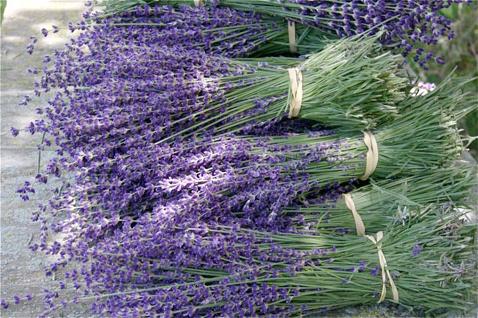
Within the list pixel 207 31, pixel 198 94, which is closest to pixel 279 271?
pixel 198 94

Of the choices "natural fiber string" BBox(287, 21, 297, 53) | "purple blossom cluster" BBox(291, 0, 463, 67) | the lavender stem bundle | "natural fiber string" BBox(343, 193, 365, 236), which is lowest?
"natural fiber string" BBox(343, 193, 365, 236)

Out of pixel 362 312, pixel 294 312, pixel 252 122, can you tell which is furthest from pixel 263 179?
pixel 362 312

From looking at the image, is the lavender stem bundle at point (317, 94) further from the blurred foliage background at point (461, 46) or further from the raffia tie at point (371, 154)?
the blurred foliage background at point (461, 46)

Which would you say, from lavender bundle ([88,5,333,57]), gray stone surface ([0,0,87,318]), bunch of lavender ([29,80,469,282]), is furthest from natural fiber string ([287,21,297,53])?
gray stone surface ([0,0,87,318])

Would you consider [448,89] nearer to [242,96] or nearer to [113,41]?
[242,96]

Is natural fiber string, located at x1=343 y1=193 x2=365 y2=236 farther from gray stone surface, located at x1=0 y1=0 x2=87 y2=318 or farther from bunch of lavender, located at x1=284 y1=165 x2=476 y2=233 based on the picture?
gray stone surface, located at x1=0 y1=0 x2=87 y2=318

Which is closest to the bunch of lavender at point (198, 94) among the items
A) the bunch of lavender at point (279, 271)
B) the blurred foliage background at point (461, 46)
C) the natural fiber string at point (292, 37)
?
the natural fiber string at point (292, 37)
